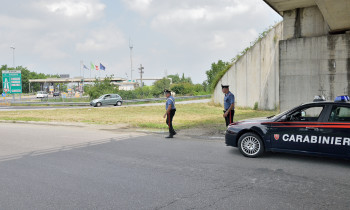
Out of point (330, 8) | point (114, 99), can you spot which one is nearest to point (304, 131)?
point (330, 8)

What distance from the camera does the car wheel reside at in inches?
263

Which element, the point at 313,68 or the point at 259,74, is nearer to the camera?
the point at 313,68

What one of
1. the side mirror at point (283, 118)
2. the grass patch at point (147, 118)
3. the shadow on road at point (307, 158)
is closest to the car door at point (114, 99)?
the grass patch at point (147, 118)

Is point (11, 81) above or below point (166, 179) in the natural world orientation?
above

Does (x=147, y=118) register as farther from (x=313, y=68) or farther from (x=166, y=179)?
(x=166, y=179)

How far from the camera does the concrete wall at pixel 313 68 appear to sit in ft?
41.1

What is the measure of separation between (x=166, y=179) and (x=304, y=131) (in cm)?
315

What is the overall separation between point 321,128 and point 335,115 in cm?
39

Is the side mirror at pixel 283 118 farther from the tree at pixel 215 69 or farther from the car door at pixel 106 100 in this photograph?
the tree at pixel 215 69

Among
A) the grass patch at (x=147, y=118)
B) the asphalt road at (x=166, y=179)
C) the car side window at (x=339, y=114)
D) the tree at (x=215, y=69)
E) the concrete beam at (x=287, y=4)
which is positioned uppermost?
the tree at (x=215, y=69)

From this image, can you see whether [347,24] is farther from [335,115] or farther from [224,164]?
[224,164]

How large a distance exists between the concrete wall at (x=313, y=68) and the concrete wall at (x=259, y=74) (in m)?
6.72

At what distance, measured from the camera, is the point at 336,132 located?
19.1 ft

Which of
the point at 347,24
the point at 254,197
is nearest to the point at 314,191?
the point at 254,197
